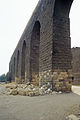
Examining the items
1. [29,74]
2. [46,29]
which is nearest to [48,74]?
[46,29]

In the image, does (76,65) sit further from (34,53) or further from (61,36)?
(61,36)

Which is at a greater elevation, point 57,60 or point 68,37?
point 68,37

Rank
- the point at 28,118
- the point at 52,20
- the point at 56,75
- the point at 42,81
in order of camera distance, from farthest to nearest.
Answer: the point at 42,81, the point at 52,20, the point at 56,75, the point at 28,118

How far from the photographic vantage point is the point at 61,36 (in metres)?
5.39

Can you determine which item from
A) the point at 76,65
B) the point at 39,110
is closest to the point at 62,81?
the point at 39,110

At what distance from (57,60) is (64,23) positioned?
1.98 m

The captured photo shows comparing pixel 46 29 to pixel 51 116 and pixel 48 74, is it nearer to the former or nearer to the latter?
pixel 48 74

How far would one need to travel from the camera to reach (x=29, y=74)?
28.5 ft

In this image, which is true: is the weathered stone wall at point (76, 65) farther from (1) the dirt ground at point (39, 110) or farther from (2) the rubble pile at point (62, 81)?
(1) the dirt ground at point (39, 110)

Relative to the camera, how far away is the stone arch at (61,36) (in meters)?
5.16

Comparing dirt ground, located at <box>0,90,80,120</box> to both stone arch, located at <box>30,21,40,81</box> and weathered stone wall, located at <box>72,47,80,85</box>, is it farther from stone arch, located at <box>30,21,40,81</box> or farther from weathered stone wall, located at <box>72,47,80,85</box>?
weathered stone wall, located at <box>72,47,80,85</box>

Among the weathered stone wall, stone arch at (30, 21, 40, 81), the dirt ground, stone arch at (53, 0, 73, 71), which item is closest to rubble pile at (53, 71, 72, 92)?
stone arch at (53, 0, 73, 71)

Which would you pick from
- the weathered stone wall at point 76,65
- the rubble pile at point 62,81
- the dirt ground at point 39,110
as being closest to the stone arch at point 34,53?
the rubble pile at point 62,81

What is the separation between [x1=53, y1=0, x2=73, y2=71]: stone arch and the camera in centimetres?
516
